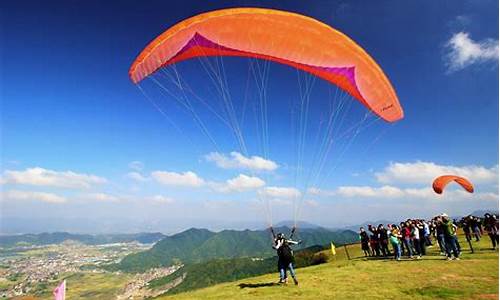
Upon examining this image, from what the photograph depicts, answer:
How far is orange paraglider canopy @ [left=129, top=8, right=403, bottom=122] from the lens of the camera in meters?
11.4

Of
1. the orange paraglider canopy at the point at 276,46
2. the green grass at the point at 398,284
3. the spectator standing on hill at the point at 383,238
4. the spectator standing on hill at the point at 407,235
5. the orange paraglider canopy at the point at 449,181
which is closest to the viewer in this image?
the green grass at the point at 398,284

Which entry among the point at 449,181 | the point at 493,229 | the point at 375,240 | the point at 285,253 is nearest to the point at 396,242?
the point at 375,240

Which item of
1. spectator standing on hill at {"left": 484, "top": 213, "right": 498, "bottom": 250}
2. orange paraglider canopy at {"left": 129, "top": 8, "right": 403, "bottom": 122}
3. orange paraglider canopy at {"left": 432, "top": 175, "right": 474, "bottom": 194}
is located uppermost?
orange paraglider canopy at {"left": 129, "top": 8, "right": 403, "bottom": 122}

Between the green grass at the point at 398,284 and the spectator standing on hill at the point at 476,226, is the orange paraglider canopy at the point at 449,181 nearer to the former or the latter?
the spectator standing on hill at the point at 476,226

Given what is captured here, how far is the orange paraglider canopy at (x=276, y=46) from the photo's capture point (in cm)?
1144

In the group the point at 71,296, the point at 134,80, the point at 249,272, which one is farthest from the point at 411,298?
the point at 71,296

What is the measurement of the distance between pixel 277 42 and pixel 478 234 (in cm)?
2084

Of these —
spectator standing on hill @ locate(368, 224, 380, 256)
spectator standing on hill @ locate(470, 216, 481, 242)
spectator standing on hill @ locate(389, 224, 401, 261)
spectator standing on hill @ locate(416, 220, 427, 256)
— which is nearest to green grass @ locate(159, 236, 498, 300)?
spectator standing on hill @ locate(389, 224, 401, 261)

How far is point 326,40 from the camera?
39.1ft

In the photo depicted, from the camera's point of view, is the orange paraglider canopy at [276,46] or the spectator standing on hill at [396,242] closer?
the orange paraglider canopy at [276,46]

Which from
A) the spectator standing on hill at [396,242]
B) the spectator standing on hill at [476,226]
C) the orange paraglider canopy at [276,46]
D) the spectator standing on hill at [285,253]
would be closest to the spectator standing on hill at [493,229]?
the spectator standing on hill at [476,226]

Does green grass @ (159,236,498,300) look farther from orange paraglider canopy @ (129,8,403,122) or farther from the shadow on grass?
orange paraglider canopy @ (129,8,403,122)

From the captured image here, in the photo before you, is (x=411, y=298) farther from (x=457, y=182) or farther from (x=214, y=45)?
(x=457, y=182)

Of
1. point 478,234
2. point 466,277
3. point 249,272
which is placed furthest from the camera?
point 249,272
